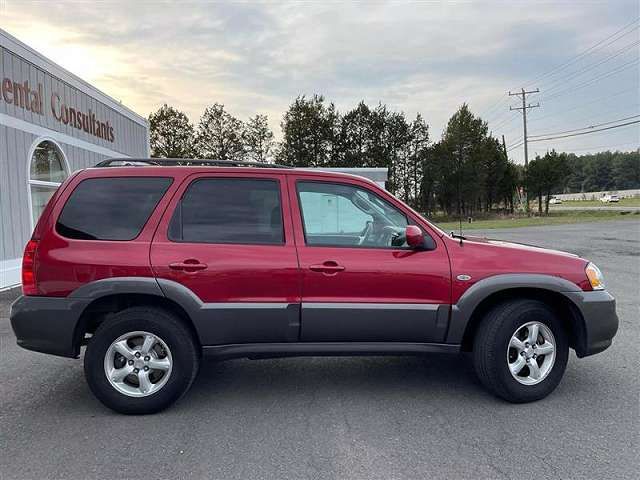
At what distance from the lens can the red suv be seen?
138 inches

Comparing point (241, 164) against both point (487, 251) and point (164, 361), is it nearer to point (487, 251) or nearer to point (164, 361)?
point (164, 361)

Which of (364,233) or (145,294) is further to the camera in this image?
(364,233)

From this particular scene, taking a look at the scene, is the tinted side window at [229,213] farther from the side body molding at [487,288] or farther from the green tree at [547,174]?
the green tree at [547,174]

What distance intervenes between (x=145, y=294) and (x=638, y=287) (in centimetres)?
848

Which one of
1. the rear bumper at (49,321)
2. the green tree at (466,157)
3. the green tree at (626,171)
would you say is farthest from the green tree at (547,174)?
the green tree at (626,171)

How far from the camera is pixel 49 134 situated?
11.1 m

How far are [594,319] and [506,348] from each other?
2.52 feet

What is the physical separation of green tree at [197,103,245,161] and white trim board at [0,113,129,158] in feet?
119

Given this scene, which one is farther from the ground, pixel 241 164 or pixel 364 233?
pixel 241 164

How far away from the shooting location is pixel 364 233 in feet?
12.5

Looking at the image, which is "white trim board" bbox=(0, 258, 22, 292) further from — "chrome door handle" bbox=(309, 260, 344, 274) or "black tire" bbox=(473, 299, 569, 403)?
"black tire" bbox=(473, 299, 569, 403)

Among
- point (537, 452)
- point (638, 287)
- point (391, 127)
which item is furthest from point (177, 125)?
point (537, 452)

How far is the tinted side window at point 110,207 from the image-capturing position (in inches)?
141

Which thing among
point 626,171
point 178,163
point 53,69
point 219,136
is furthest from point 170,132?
point 626,171
